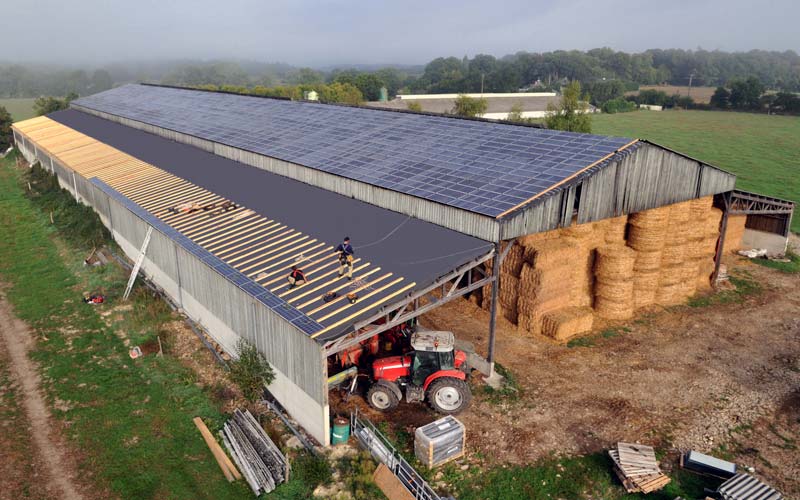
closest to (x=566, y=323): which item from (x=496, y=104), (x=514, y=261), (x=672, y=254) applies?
(x=514, y=261)

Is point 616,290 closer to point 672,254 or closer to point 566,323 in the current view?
point 566,323

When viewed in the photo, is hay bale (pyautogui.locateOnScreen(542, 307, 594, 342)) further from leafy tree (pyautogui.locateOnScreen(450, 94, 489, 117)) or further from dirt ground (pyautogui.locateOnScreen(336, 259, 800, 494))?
leafy tree (pyautogui.locateOnScreen(450, 94, 489, 117))

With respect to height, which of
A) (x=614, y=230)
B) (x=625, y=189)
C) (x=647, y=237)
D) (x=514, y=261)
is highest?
(x=625, y=189)

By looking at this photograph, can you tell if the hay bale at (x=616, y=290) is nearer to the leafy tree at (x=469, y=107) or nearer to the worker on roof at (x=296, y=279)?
the worker on roof at (x=296, y=279)

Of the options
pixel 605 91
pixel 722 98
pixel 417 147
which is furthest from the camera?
pixel 605 91

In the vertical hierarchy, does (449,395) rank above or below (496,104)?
below

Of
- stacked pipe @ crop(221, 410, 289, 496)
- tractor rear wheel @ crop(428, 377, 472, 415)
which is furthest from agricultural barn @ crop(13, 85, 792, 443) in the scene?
tractor rear wheel @ crop(428, 377, 472, 415)

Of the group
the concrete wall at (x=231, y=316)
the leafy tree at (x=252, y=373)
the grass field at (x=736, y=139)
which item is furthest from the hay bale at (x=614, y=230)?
the grass field at (x=736, y=139)

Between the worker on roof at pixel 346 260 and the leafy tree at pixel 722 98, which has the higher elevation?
the leafy tree at pixel 722 98

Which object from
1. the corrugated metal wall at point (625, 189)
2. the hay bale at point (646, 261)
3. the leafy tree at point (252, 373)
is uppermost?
the corrugated metal wall at point (625, 189)
